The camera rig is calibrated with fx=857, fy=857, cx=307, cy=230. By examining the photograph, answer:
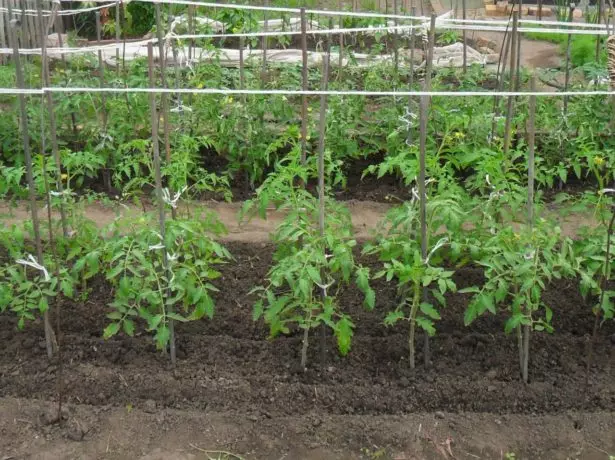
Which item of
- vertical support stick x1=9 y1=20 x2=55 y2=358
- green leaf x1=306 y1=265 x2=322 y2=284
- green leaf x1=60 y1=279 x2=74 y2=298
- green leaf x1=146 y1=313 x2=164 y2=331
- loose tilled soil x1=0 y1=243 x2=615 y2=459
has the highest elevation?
vertical support stick x1=9 y1=20 x2=55 y2=358

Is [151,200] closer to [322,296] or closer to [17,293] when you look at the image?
[17,293]

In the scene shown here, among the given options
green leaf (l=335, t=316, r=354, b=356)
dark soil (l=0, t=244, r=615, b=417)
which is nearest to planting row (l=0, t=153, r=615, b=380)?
green leaf (l=335, t=316, r=354, b=356)

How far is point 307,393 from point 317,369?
0.60 ft

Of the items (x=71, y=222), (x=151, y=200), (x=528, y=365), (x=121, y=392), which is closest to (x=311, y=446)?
(x=121, y=392)

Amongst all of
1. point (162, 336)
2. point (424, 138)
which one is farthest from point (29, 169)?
point (424, 138)

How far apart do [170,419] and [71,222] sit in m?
1.18

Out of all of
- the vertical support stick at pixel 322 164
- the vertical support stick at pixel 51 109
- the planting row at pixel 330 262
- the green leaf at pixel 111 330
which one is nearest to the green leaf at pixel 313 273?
the planting row at pixel 330 262

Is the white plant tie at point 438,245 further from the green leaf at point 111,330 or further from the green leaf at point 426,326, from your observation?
the green leaf at point 111,330

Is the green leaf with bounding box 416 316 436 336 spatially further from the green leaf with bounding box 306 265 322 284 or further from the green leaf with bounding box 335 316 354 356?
the green leaf with bounding box 306 265 322 284

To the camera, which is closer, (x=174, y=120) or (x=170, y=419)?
(x=170, y=419)

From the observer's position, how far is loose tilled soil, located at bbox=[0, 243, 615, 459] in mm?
3357

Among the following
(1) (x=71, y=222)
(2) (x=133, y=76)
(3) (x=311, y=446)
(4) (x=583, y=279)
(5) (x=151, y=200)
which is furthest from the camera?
(2) (x=133, y=76)

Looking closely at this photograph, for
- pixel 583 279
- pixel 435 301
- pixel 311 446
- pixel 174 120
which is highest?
pixel 174 120

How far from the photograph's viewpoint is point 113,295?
4277 millimetres
